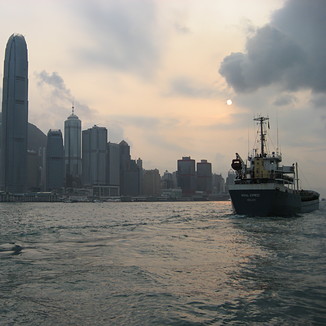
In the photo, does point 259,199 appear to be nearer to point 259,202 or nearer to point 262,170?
point 259,202

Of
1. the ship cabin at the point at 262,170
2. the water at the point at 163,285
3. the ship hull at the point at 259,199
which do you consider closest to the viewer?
the water at the point at 163,285

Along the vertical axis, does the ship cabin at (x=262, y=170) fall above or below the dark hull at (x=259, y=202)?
above

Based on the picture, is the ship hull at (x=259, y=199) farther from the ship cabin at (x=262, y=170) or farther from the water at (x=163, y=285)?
the water at (x=163, y=285)

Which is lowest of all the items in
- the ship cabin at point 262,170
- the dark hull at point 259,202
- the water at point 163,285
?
the water at point 163,285

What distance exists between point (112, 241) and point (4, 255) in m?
9.28

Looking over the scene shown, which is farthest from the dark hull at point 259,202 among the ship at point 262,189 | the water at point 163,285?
the water at point 163,285

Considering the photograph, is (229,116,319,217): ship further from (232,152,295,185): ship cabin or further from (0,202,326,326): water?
(0,202,326,326): water

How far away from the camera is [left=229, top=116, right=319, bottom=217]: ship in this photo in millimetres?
52719

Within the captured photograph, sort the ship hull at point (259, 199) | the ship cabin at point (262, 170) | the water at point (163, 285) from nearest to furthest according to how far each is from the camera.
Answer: the water at point (163, 285)
the ship hull at point (259, 199)
the ship cabin at point (262, 170)

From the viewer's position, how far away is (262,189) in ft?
172

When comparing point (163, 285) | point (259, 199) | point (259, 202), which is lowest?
point (163, 285)

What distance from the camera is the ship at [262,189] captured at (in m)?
52.7

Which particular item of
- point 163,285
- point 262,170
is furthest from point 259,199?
point 163,285

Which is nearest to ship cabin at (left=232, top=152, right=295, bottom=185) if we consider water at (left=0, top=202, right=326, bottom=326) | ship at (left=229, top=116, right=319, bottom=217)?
ship at (left=229, top=116, right=319, bottom=217)
